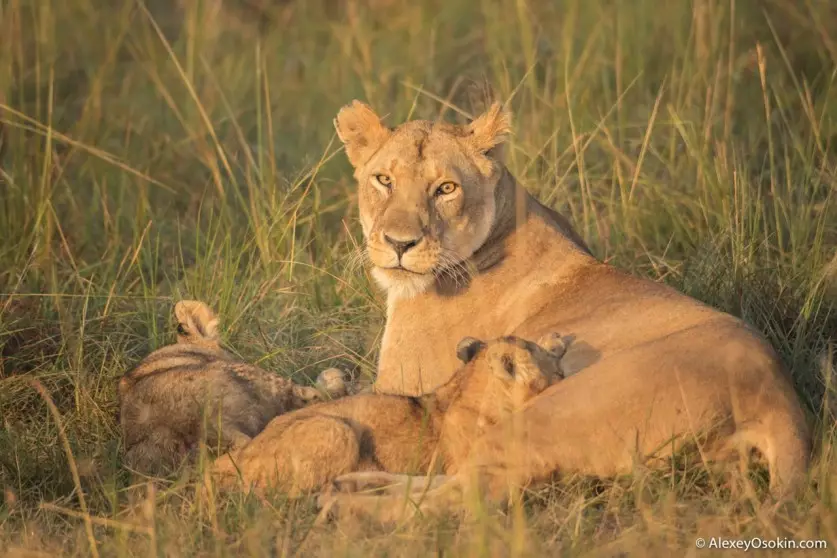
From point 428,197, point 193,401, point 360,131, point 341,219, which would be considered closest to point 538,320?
point 428,197

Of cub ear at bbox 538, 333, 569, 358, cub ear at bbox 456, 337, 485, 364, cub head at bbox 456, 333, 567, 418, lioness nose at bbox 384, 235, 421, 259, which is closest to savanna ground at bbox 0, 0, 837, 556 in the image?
cub head at bbox 456, 333, 567, 418

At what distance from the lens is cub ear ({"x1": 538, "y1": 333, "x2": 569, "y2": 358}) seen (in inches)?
185

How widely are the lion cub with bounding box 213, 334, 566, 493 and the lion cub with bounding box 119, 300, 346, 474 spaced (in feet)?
0.71

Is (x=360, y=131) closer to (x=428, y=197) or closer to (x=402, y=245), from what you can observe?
(x=428, y=197)

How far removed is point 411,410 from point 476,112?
3.77m

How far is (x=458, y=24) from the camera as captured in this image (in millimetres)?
10883

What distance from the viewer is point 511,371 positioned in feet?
15.0

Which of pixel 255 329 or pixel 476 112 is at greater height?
pixel 476 112

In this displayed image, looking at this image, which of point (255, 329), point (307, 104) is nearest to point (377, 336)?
point (255, 329)

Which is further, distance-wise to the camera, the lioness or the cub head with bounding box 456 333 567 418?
the cub head with bounding box 456 333 567 418

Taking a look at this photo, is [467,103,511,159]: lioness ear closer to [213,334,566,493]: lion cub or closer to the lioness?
the lioness

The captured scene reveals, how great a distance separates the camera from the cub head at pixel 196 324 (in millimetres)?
5871

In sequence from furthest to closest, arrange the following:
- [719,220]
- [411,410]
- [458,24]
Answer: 1. [458,24]
2. [719,220]
3. [411,410]

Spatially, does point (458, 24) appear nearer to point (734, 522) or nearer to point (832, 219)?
point (832, 219)
